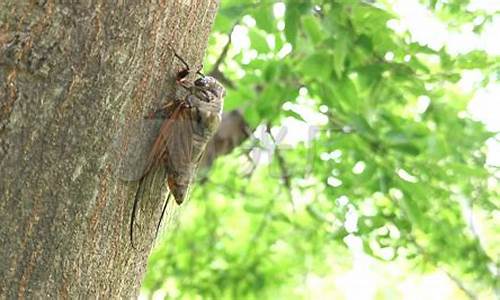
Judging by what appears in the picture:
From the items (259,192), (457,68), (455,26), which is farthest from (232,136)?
(457,68)

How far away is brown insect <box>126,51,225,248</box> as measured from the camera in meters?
1.67

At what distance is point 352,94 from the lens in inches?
139

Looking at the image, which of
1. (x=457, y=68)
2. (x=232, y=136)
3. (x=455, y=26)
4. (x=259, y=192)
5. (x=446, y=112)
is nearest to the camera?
(x=457, y=68)

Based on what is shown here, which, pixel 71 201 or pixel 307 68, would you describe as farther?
pixel 307 68

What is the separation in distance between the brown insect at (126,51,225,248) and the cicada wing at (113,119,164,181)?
1 cm

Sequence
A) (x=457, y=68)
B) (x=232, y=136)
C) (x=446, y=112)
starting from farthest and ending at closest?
(x=232, y=136) → (x=446, y=112) → (x=457, y=68)

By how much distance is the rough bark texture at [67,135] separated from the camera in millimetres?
1458

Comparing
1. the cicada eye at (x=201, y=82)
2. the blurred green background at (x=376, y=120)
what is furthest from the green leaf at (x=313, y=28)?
the cicada eye at (x=201, y=82)

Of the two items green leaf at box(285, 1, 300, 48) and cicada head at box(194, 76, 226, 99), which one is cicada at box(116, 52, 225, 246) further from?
green leaf at box(285, 1, 300, 48)

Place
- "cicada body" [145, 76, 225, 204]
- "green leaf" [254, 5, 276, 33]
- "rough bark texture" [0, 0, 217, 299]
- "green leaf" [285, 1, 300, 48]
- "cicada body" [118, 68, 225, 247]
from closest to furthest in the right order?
"rough bark texture" [0, 0, 217, 299], "cicada body" [118, 68, 225, 247], "cicada body" [145, 76, 225, 204], "green leaf" [285, 1, 300, 48], "green leaf" [254, 5, 276, 33]

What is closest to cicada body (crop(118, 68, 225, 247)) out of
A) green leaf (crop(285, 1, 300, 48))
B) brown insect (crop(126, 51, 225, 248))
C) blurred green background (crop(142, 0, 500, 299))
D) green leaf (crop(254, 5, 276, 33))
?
brown insect (crop(126, 51, 225, 248))

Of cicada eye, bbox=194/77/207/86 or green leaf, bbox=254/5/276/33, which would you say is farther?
green leaf, bbox=254/5/276/33

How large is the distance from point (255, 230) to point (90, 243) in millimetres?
4561

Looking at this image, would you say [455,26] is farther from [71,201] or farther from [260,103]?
[71,201]
